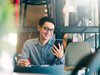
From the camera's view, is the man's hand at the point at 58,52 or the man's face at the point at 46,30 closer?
the man's hand at the point at 58,52

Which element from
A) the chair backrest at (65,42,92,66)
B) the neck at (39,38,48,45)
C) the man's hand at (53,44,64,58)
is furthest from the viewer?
the chair backrest at (65,42,92,66)

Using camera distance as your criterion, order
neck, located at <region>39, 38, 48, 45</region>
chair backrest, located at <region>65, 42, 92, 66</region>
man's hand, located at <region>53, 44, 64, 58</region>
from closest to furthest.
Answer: man's hand, located at <region>53, 44, 64, 58</region>
neck, located at <region>39, 38, 48, 45</region>
chair backrest, located at <region>65, 42, 92, 66</region>

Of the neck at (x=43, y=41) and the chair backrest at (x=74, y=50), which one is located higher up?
the neck at (x=43, y=41)

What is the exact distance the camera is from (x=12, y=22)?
0.27 metres

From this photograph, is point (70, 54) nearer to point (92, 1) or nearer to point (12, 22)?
point (92, 1)

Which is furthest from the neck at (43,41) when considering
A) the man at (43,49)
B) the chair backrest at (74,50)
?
the chair backrest at (74,50)

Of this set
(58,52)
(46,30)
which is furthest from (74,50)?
(58,52)

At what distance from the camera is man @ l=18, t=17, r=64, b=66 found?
243cm

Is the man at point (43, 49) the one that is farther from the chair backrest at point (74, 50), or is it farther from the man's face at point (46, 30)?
the chair backrest at point (74, 50)

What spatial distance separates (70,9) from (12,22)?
351 centimetres

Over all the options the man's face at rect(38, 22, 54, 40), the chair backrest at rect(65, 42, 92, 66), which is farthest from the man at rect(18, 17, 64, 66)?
the chair backrest at rect(65, 42, 92, 66)

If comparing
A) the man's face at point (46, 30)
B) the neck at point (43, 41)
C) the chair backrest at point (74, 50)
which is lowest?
the chair backrest at point (74, 50)

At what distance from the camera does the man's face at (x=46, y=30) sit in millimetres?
2678

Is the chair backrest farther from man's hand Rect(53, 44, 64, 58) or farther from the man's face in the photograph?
man's hand Rect(53, 44, 64, 58)
